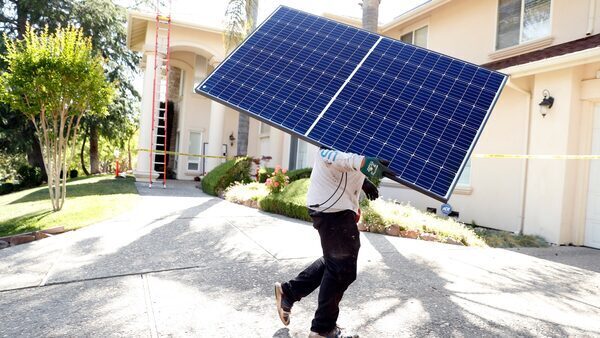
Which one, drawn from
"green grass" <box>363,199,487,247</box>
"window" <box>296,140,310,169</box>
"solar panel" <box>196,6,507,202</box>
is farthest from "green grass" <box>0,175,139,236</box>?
"window" <box>296,140,310,169</box>

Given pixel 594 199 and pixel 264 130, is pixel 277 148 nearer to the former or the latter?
pixel 264 130

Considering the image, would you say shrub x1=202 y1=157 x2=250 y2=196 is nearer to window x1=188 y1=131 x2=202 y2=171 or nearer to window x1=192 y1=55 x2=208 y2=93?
window x1=188 y1=131 x2=202 y2=171

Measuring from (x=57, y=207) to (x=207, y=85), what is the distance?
5.97m

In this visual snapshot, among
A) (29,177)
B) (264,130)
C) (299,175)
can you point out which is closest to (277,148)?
(264,130)

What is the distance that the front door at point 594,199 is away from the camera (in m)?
7.91

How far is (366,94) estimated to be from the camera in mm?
4195

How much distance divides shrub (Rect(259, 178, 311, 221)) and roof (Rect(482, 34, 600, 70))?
5.30 meters

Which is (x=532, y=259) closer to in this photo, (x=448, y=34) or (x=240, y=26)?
(x=448, y=34)

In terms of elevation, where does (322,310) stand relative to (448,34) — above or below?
below

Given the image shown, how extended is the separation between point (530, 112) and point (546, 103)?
2.13 feet

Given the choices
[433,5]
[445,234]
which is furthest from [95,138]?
[445,234]

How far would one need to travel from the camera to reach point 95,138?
25250 millimetres

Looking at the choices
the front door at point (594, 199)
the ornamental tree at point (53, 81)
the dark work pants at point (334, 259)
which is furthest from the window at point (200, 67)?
the dark work pants at point (334, 259)

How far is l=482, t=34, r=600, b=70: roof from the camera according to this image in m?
7.69
